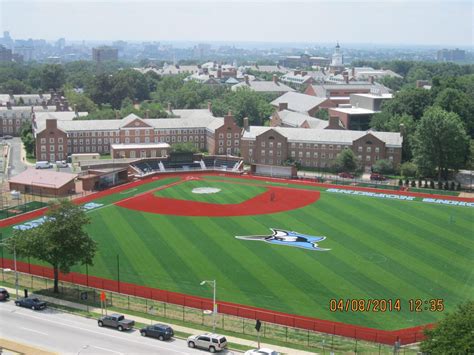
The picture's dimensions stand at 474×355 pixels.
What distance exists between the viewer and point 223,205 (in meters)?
82.8

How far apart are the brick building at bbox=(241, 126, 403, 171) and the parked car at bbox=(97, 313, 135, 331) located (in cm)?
6818

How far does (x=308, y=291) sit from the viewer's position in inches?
2088

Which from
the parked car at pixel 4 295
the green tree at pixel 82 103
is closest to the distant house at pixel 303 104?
the green tree at pixel 82 103

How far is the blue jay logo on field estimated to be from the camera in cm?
6544

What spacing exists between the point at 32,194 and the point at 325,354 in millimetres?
58070

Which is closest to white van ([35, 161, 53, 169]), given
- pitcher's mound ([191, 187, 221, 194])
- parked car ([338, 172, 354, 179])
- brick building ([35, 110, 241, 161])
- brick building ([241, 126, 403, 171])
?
brick building ([35, 110, 241, 161])

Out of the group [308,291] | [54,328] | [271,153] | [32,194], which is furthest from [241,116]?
[54,328]

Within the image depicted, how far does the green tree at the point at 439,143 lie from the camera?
9681 centimetres

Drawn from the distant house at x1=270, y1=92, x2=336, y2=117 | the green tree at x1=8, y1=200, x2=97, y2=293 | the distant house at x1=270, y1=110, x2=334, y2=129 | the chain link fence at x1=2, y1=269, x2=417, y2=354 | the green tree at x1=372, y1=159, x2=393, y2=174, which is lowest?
the chain link fence at x1=2, y1=269, x2=417, y2=354

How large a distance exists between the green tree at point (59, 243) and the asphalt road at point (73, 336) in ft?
19.2

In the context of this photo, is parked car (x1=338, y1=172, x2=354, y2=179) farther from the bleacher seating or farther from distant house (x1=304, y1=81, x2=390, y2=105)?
distant house (x1=304, y1=81, x2=390, y2=105)

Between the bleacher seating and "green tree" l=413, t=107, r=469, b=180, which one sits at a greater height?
"green tree" l=413, t=107, r=469, b=180

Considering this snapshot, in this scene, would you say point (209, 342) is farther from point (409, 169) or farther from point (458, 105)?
point (458, 105)

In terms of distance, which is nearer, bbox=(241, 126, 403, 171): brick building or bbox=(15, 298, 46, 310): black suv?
bbox=(15, 298, 46, 310): black suv
